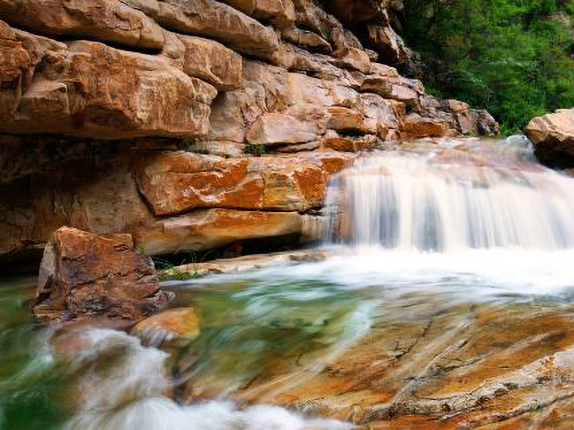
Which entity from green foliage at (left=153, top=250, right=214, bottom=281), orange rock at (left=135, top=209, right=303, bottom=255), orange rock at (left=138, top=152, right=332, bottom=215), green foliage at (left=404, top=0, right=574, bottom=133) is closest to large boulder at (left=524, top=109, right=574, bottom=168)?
orange rock at (left=138, top=152, right=332, bottom=215)

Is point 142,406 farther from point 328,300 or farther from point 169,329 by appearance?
point 328,300

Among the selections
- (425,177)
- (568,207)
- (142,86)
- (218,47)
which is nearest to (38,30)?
(142,86)

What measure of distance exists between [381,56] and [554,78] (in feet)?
27.2

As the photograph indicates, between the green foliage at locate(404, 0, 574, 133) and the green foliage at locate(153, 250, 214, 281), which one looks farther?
the green foliage at locate(404, 0, 574, 133)

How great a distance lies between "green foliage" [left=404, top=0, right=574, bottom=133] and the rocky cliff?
8.69 metres

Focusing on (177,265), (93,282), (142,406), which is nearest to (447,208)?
(177,265)

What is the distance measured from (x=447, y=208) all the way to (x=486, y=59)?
1077cm

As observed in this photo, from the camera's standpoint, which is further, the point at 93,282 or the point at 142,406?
the point at 93,282

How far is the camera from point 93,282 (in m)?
4.53

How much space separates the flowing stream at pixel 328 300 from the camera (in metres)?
2.98

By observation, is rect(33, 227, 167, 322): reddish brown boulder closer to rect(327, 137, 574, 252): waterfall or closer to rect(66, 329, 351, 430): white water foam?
rect(66, 329, 351, 430): white water foam

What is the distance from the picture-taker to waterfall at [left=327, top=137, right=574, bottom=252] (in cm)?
743

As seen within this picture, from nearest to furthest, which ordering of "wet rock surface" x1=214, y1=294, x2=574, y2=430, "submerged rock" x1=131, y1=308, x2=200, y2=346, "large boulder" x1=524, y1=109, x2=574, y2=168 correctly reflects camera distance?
1. "wet rock surface" x1=214, y1=294, x2=574, y2=430
2. "submerged rock" x1=131, y1=308, x2=200, y2=346
3. "large boulder" x1=524, y1=109, x2=574, y2=168

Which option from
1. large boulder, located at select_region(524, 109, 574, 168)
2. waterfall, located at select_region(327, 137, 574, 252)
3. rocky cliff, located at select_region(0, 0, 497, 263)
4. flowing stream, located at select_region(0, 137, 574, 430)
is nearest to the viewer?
flowing stream, located at select_region(0, 137, 574, 430)
